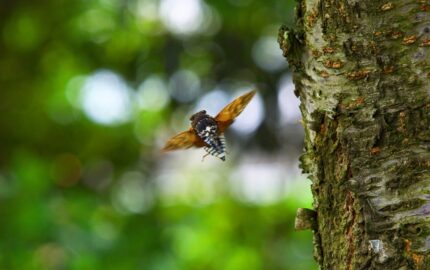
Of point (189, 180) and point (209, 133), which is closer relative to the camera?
point (209, 133)

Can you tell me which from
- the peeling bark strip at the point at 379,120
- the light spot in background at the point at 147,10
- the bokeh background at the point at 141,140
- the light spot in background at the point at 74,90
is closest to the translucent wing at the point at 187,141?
the peeling bark strip at the point at 379,120

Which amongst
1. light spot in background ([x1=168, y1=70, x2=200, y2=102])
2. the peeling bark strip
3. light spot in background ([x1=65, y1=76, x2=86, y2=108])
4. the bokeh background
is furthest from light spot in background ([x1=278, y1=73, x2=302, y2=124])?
the peeling bark strip

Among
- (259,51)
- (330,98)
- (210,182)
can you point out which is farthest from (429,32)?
(210,182)

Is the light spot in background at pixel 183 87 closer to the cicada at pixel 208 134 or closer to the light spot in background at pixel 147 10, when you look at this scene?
the light spot in background at pixel 147 10

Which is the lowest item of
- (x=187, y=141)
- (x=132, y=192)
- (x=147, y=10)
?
(x=187, y=141)

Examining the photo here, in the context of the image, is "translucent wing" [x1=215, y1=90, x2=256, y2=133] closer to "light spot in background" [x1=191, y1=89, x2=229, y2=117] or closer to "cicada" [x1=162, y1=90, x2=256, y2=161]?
"cicada" [x1=162, y1=90, x2=256, y2=161]

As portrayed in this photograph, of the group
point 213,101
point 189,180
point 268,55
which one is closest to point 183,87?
point 213,101

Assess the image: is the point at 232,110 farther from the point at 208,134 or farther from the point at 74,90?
the point at 74,90
